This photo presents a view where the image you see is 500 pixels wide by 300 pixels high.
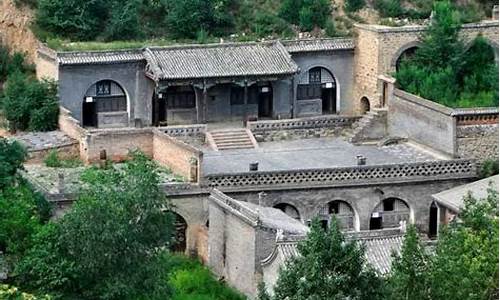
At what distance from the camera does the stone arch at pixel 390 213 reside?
1820 inches

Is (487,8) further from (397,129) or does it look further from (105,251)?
(105,251)

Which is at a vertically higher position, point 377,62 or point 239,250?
point 377,62

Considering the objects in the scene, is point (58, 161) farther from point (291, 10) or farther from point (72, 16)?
point (291, 10)

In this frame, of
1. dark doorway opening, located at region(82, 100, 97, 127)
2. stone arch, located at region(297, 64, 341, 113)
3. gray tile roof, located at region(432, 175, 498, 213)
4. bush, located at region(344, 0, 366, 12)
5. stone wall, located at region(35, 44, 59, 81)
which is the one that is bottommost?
gray tile roof, located at region(432, 175, 498, 213)

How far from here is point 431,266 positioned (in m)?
32.8

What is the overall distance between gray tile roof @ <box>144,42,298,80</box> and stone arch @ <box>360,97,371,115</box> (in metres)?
2.59

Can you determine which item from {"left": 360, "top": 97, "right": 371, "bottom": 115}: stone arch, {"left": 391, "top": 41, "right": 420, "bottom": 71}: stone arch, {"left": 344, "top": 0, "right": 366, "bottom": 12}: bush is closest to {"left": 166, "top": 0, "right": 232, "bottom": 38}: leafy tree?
{"left": 344, "top": 0, "right": 366, "bottom": 12}: bush

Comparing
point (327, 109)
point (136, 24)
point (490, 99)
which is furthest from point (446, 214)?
point (136, 24)

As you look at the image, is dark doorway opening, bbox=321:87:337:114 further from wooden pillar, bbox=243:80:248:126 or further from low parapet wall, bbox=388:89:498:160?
low parapet wall, bbox=388:89:498:160

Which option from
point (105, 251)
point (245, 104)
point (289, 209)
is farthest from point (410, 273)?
point (245, 104)

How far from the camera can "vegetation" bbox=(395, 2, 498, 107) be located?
5003 centimetres

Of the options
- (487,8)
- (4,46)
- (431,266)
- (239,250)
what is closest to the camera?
(431,266)

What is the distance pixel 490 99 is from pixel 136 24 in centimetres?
1118

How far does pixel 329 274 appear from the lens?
3200cm
